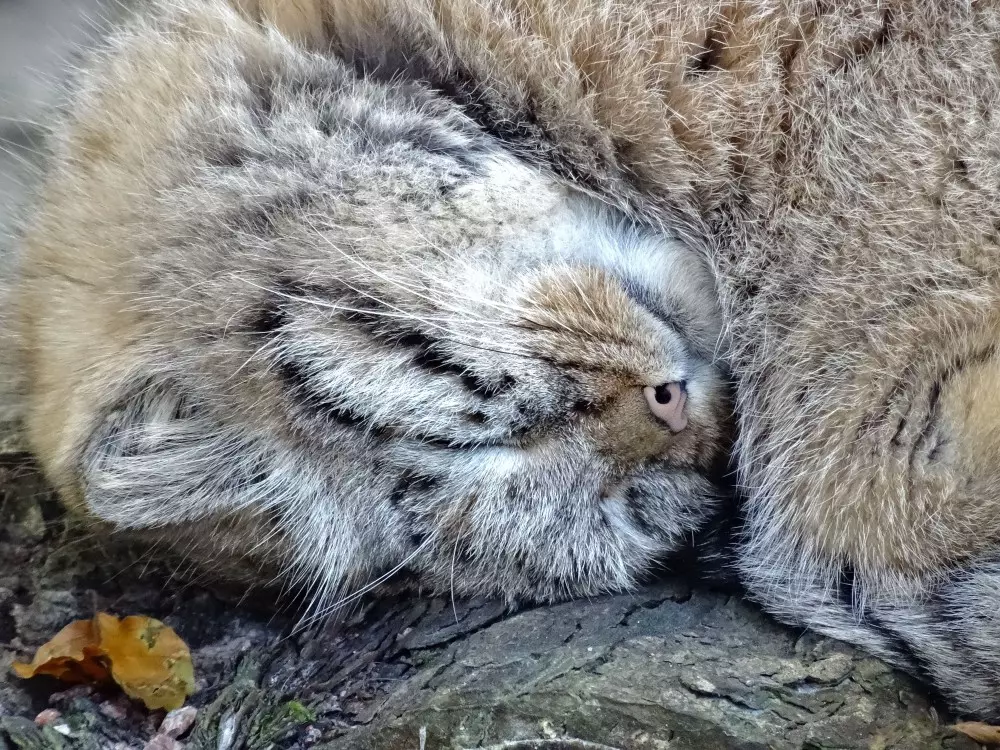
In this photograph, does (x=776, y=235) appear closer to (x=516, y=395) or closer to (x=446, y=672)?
(x=516, y=395)

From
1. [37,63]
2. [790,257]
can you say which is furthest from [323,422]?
[37,63]

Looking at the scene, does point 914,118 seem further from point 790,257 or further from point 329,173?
point 329,173

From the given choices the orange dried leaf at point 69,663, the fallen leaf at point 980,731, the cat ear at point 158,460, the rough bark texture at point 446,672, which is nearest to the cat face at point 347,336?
the cat ear at point 158,460

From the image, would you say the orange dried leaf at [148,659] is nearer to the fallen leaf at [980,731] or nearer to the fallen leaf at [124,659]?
the fallen leaf at [124,659]

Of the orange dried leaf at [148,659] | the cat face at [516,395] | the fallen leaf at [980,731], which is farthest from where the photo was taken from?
the orange dried leaf at [148,659]

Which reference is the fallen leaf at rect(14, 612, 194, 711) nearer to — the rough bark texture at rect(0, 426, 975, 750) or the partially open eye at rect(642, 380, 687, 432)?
the rough bark texture at rect(0, 426, 975, 750)

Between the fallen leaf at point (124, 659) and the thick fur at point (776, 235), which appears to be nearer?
the thick fur at point (776, 235)
